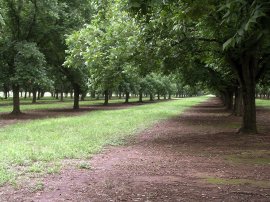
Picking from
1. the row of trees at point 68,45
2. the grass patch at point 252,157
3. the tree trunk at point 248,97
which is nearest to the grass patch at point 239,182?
the grass patch at point 252,157

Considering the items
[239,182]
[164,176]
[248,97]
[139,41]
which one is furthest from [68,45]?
[239,182]

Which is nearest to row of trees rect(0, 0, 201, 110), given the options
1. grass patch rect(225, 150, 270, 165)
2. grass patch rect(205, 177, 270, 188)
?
grass patch rect(205, 177, 270, 188)

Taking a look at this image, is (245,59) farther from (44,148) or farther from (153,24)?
(44,148)

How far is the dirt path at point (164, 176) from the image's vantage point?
244 inches

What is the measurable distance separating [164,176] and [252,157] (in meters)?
3.46

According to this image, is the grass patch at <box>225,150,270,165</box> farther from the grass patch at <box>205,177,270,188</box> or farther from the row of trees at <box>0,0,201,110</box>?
the row of trees at <box>0,0,201,110</box>

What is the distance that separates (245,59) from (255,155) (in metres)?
5.54

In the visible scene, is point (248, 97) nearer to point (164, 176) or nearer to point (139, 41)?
point (139, 41)

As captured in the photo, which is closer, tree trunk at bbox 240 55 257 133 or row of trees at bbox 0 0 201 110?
row of trees at bbox 0 0 201 110

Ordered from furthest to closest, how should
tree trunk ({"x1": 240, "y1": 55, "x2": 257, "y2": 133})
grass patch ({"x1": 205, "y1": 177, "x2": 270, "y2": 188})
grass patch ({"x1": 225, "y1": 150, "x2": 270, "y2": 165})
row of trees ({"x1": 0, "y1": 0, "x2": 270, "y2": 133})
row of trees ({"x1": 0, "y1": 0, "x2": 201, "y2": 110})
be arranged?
tree trunk ({"x1": 240, "y1": 55, "x2": 257, "y2": 133}) < row of trees ({"x1": 0, "y1": 0, "x2": 201, "y2": 110}) < grass patch ({"x1": 225, "y1": 150, "x2": 270, "y2": 165}) < grass patch ({"x1": 205, "y1": 177, "x2": 270, "y2": 188}) < row of trees ({"x1": 0, "y1": 0, "x2": 270, "y2": 133})

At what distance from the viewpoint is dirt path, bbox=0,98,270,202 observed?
6.19m

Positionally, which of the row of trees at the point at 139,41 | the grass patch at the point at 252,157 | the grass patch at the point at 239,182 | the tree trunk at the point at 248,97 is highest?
the row of trees at the point at 139,41

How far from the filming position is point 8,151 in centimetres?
998

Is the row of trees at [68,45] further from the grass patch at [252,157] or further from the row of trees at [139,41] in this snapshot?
the grass patch at [252,157]
